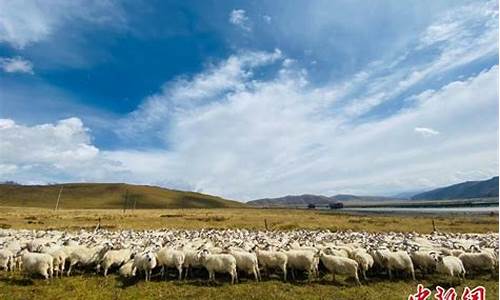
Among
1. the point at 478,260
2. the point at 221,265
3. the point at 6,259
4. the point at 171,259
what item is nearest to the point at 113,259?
the point at 171,259

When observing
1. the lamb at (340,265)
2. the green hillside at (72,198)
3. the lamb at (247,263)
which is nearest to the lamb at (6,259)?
the lamb at (247,263)

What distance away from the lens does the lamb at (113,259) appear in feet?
61.0

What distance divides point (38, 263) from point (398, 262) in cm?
1577

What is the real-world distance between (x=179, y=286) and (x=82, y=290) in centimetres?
380

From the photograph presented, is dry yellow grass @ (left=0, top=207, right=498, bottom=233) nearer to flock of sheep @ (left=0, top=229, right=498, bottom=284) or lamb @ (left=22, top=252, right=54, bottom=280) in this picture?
flock of sheep @ (left=0, top=229, right=498, bottom=284)

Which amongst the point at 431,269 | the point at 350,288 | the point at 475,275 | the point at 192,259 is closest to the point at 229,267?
the point at 192,259

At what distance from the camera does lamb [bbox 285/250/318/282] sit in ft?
58.8

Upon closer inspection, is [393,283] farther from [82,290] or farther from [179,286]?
[82,290]

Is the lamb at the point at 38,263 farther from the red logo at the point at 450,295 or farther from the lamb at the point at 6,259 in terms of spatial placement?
the red logo at the point at 450,295

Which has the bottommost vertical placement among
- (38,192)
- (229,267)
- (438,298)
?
(438,298)

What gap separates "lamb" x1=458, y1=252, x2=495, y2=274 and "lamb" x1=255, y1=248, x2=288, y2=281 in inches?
342

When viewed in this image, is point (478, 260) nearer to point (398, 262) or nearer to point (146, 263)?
point (398, 262)

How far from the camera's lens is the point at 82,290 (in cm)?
1616

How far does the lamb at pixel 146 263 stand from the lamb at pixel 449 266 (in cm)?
1264
